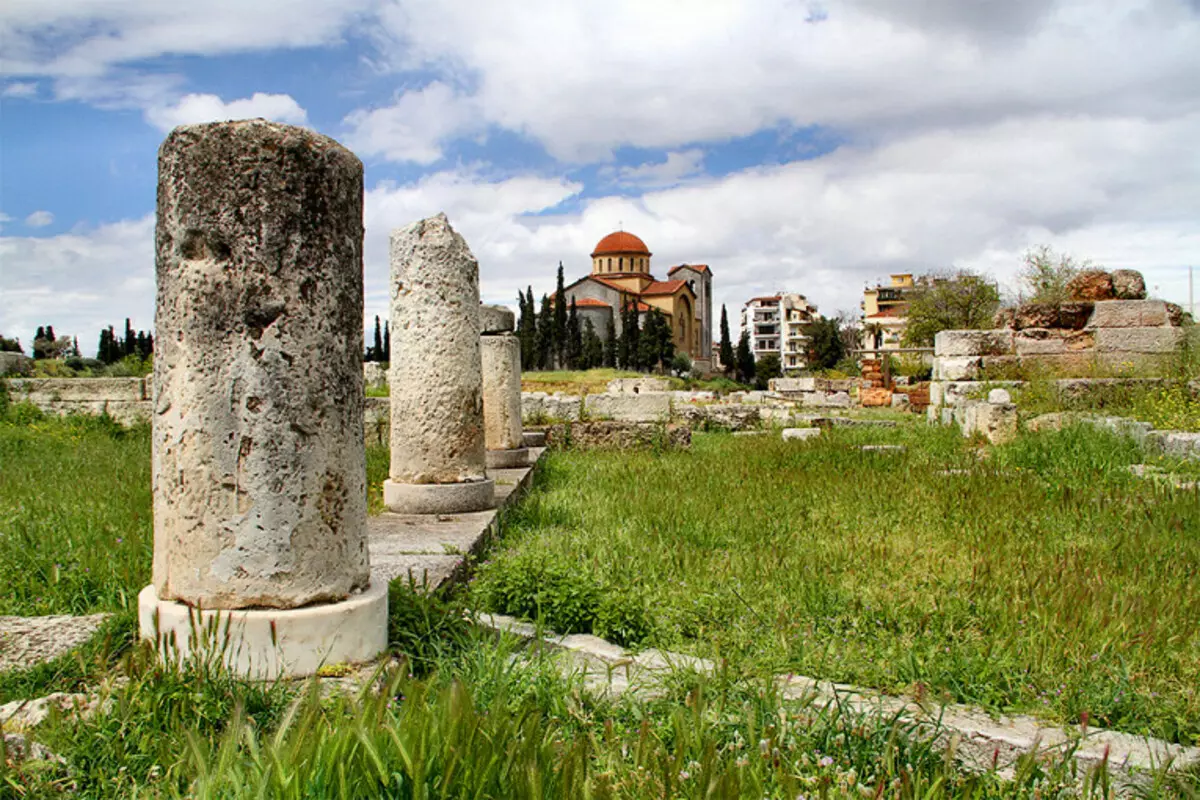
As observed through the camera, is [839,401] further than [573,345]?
No

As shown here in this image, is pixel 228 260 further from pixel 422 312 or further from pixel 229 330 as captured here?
pixel 422 312

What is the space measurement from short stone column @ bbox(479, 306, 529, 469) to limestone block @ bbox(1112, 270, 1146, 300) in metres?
9.89

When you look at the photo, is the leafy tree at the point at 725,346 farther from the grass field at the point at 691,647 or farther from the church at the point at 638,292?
the grass field at the point at 691,647

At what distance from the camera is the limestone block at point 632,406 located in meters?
14.3

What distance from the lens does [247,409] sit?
259 cm

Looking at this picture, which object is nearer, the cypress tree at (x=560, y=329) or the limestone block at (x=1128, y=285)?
the limestone block at (x=1128, y=285)

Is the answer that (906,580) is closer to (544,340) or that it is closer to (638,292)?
(544,340)

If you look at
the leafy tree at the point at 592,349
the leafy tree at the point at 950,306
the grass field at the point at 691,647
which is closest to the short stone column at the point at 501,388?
the grass field at the point at 691,647

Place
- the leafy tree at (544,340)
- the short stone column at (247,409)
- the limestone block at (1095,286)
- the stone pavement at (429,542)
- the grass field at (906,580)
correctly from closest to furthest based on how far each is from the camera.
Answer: the short stone column at (247,409) < the grass field at (906,580) < the stone pavement at (429,542) < the limestone block at (1095,286) < the leafy tree at (544,340)

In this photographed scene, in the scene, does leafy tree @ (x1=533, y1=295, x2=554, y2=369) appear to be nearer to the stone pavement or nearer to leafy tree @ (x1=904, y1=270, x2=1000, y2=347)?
leafy tree @ (x1=904, y1=270, x2=1000, y2=347)

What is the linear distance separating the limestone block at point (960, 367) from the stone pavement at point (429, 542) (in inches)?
362

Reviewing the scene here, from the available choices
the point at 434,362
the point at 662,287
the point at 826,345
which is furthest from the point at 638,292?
the point at 434,362

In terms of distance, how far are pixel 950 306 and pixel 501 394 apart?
1339 inches

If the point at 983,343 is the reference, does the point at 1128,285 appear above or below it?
above
